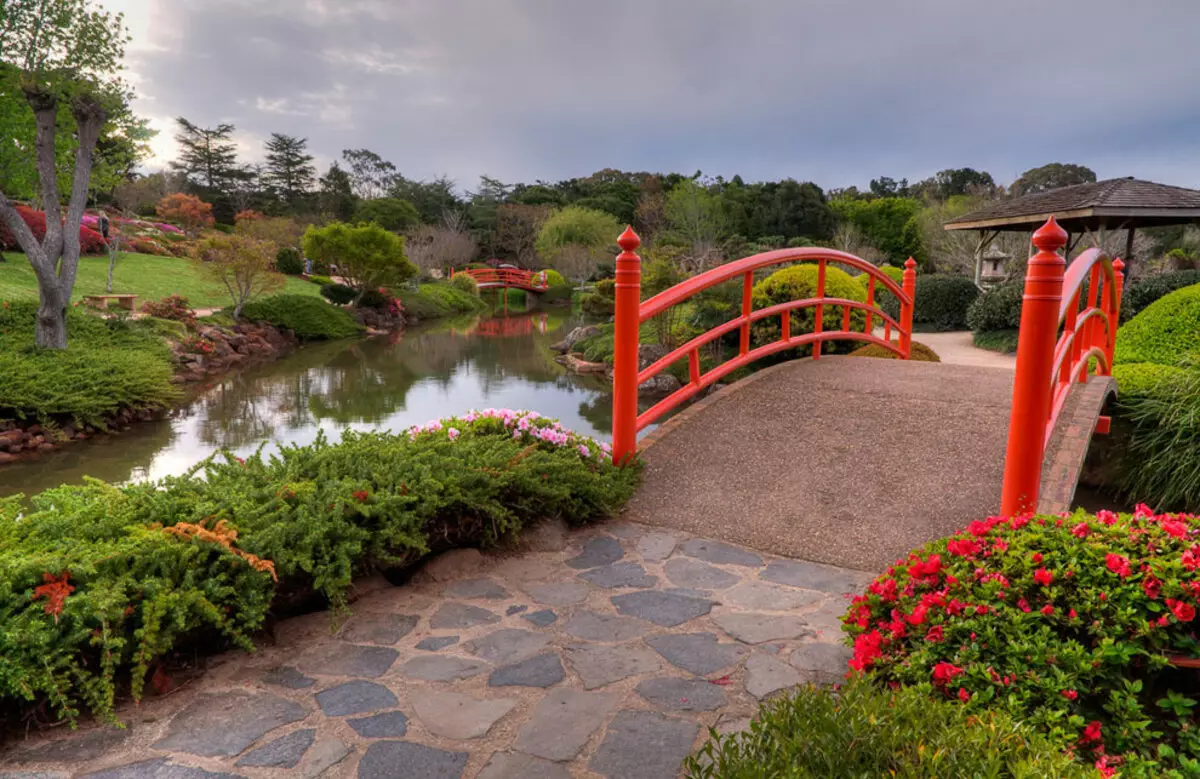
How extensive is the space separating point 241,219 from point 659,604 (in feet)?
94.6

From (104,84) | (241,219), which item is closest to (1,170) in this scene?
(104,84)

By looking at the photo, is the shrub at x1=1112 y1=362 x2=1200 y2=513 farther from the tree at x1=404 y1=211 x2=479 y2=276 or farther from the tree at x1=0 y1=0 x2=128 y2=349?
the tree at x1=404 y1=211 x2=479 y2=276

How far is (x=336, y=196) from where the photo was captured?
1432 inches

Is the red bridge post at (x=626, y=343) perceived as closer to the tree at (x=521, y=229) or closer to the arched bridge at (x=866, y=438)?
→ the arched bridge at (x=866, y=438)

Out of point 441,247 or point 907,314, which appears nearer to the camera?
point 907,314

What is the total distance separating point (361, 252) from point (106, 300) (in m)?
6.83

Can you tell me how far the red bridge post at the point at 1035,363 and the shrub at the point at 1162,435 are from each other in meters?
2.88

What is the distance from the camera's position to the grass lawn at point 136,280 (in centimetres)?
1473

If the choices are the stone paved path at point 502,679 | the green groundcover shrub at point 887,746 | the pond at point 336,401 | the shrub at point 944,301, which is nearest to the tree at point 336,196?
the pond at point 336,401

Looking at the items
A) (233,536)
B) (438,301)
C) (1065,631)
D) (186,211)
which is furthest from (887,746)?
(186,211)

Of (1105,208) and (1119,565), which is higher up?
(1105,208)

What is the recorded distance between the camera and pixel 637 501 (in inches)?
137

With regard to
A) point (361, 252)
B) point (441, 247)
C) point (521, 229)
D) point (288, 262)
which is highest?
point (521, 229)

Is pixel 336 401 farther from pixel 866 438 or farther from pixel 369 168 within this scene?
pixel 369 168
